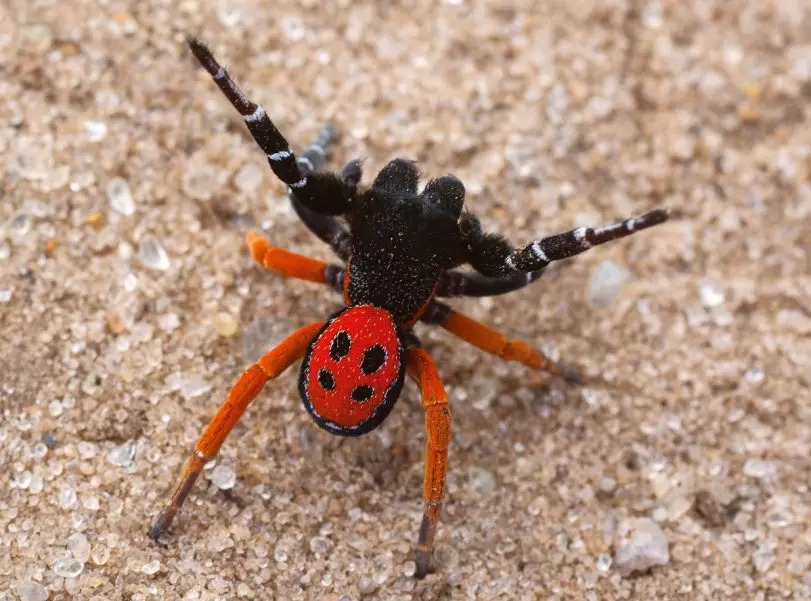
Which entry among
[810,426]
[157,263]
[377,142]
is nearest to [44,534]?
[157,263]

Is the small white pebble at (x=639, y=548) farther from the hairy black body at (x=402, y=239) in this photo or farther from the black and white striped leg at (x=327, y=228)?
the black and white striped leg at (x=327, y=228)

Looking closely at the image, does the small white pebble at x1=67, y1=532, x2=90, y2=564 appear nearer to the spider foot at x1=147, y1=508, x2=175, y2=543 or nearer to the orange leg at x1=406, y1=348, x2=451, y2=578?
the spider foot at x1=147, y1=508, x2=175, y2=543

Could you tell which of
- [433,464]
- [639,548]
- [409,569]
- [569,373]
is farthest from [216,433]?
[639,548]

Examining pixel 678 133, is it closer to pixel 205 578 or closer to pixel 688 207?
pixel 688 207

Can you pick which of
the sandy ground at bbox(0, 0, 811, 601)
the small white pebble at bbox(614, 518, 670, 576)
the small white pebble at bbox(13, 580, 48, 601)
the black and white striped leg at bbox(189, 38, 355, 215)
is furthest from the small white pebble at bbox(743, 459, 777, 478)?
the small white pebble at bbox(13, 580, 48, 601)

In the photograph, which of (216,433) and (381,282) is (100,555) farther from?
(381,282)
